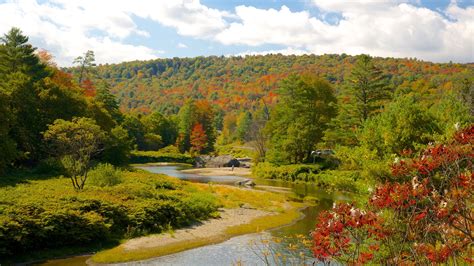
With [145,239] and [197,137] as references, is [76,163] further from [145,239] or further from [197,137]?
[197,137]

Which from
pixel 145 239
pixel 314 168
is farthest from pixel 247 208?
pixel 314 168

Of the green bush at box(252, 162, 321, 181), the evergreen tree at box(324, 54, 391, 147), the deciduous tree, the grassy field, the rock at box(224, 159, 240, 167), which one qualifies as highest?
the evergreen tree at box(324, 54, 391, 147)

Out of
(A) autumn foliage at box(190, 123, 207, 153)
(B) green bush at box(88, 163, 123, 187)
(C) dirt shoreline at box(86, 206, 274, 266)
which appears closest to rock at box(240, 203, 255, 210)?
(C) dirt shoreline at box(86, 206, 274, 266)

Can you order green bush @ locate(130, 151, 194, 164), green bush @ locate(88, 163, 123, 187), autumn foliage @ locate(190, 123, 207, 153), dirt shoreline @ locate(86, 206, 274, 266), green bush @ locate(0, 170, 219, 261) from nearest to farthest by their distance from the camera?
green bush @ locate(0, 170, 219, 261)
dirt shoreline @ locate(86, 206, 274, 266)
green bush @ locate(88, 163, 123, 187)
green bush @ locate(130, 151, 194, 164)
autumn foliage @ locate(190, 123, 207, 153)

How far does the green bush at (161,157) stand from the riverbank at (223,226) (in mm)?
52145

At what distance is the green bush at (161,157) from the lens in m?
92.5

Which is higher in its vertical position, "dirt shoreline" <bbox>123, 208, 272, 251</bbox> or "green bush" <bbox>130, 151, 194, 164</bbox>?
"dirt shoreline" <bbox>123, 208, 272, 251</bbox>

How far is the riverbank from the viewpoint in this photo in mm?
21594

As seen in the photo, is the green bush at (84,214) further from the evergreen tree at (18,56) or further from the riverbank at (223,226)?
the evergreen tree at (18,56)

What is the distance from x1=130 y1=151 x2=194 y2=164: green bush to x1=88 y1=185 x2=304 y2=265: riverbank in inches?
2053

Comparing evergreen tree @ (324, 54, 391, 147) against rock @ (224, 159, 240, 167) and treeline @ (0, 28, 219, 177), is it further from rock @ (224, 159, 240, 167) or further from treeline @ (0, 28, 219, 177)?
rock @ (224, 159, 240, 167)

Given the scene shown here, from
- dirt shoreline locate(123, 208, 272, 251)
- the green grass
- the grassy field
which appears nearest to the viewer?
the grassy field

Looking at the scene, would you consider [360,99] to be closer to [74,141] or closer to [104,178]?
[104,178]

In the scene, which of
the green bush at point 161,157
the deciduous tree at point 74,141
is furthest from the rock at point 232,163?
the deciduous tree at point 74,141
